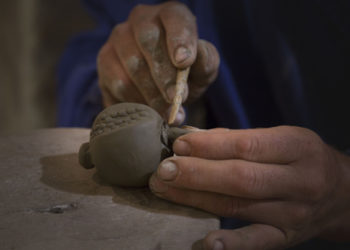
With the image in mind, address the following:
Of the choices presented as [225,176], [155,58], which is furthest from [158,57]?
[225,176]

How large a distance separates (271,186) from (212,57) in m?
0.64

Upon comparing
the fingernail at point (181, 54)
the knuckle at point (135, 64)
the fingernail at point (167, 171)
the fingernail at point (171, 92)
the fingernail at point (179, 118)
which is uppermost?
the fingernail at point (181, 54)

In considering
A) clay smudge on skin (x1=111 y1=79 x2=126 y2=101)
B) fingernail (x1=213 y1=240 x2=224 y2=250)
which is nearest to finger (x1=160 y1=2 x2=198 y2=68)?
clay smudge on skin (x1=111 y1=79 x2=126 y2=101)

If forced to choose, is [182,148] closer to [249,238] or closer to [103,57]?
[249,238]

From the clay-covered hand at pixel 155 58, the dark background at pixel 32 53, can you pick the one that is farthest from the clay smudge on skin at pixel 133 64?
the dark background at pixel 32 53

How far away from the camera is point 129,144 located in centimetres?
86

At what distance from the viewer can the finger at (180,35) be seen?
3.84 feet

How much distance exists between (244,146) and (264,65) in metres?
0.97

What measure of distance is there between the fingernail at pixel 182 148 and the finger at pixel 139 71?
1.54ft

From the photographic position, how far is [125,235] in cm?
77

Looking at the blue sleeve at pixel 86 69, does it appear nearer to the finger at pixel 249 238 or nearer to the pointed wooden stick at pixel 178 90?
the pointed wooden stick at pixel 178 90

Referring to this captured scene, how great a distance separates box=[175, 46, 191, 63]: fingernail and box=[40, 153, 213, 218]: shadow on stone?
0.41m

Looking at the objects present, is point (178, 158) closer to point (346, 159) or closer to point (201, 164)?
point (201, 164)

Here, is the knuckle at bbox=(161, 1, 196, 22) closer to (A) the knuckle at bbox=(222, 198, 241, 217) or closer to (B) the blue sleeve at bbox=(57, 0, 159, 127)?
(B) the blue sleeve at bbox=(57, 0, 159, 127)
